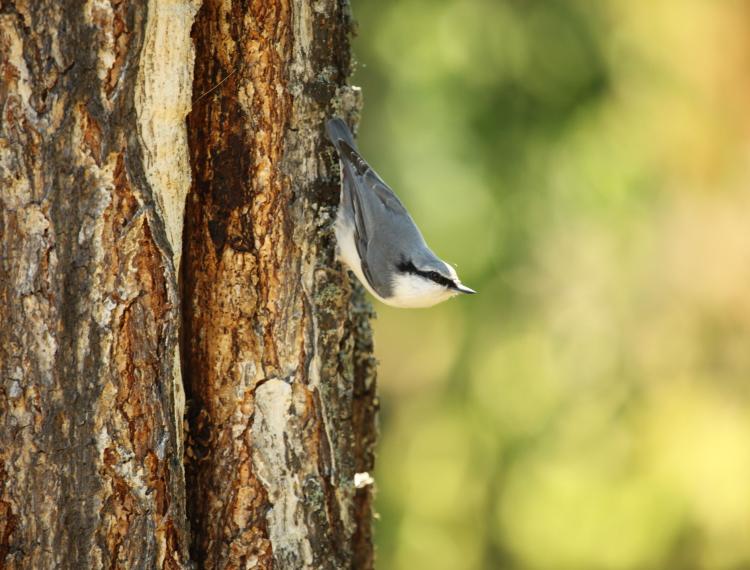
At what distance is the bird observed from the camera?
2947 millimetres

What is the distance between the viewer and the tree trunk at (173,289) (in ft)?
6.61

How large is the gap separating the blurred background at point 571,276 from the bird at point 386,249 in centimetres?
180

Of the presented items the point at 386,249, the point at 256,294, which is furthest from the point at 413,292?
the point at 256,294

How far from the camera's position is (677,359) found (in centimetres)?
536

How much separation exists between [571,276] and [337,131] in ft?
10.4

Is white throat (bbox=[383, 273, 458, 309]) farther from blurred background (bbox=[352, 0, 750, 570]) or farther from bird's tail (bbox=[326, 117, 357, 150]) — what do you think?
blurred background (bbox=[352, 0, 750, 570])

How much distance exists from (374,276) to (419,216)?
198cm

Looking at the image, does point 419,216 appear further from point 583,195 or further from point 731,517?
point 731,517

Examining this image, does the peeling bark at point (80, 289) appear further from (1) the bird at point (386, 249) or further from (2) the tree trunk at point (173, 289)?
(1) the bird at point (386, 249)

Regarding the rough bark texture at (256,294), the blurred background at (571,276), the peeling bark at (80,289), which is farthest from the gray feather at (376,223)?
the blurred background at (571,276)

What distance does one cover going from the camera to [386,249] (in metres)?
3.30

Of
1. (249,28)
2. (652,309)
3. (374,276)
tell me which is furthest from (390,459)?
(249,28)

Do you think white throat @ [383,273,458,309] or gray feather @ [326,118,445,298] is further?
white throat @ [383,273,458,309]

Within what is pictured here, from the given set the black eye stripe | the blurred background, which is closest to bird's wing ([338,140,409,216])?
the black eye stripe
